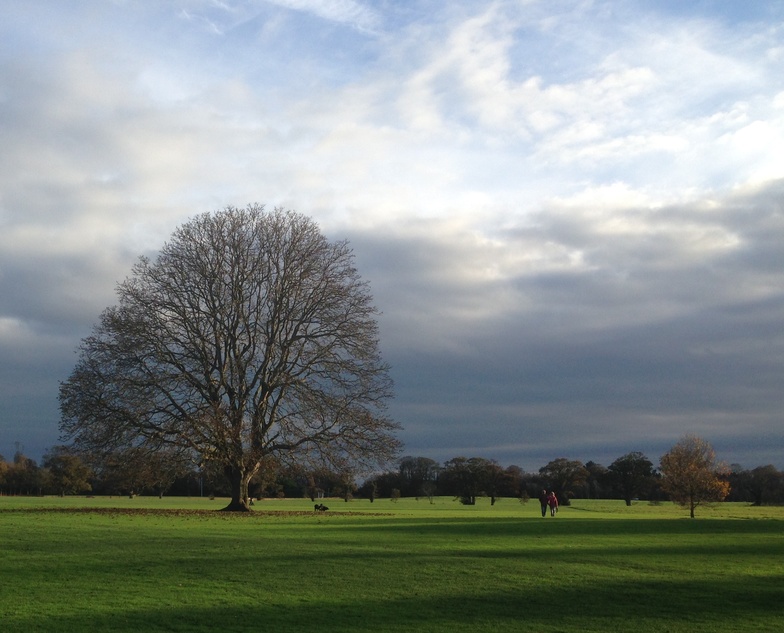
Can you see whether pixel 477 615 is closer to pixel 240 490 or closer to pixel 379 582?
pixel 379 582

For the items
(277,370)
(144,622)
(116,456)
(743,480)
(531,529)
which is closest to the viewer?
(144,622)

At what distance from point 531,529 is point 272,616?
2115 centimetres

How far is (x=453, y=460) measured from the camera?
13525 cm

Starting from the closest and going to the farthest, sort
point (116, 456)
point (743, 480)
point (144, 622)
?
1. point (144, 622)
2. point (116, 456)
3. point (743, 480)

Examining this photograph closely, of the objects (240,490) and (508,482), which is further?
(508,482)

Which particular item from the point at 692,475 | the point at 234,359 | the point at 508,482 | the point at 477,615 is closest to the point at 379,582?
the point at 477,615

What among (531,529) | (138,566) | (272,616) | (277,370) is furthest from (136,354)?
(272,616)

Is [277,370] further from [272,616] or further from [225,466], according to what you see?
[272,616]

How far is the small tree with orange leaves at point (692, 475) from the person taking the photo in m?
72.3

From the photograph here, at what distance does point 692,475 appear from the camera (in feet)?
237

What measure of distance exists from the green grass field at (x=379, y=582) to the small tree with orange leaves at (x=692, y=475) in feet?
159

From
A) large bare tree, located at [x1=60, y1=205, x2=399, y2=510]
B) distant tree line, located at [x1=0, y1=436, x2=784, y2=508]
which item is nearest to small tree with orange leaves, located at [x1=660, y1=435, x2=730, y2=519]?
distant tree line, located at [x1=0, y1=436, x2=784, y2=508]

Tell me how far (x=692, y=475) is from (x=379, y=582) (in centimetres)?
6361

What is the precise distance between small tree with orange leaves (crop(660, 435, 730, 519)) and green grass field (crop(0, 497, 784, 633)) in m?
48.5
